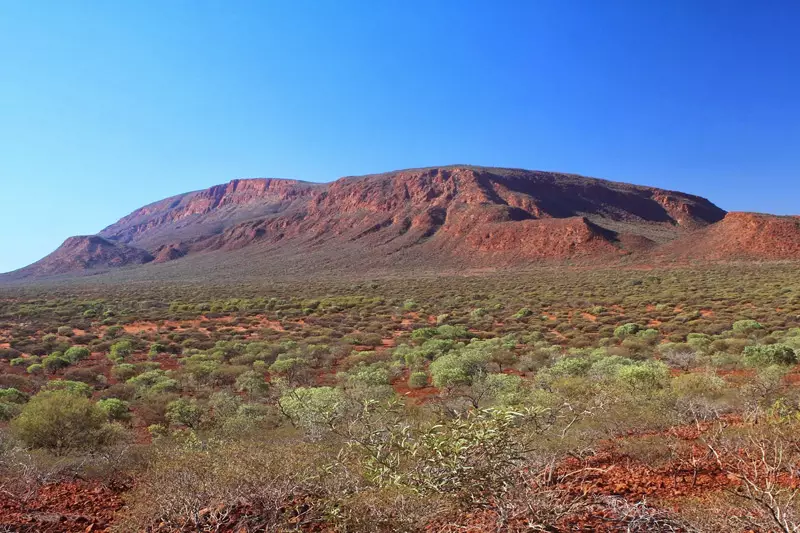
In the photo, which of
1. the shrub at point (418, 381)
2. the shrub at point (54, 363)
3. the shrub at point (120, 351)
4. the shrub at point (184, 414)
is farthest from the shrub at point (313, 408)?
the shrub at point (120, 351)

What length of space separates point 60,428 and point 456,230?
78.2m

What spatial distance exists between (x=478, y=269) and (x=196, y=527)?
6587 cm

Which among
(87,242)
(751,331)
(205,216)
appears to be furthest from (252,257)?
(751,331)

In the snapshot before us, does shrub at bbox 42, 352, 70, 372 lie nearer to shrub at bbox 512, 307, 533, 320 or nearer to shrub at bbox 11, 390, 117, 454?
shrub at bbox 11, 390, 117, 454

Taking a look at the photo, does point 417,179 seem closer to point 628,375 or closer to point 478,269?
point 478,269

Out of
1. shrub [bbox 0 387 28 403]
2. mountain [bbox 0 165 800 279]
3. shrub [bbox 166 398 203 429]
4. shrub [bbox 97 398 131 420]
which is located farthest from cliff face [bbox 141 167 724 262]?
shrub [bbox 0 387 28 403]

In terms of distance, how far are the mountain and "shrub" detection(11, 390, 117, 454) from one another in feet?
207

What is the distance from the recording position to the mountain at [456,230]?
207ft

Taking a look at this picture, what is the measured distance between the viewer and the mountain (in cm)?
6319

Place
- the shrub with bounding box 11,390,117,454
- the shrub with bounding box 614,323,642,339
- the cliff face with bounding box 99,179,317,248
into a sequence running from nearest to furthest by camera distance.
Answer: the shrub with bounding box 11,390,117,454 < the shrub with bounding box 614,323,642,339 < the cliff face with bounding box 99,179,317,248

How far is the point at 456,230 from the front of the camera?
82750 mm

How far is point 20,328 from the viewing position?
23.9 metres

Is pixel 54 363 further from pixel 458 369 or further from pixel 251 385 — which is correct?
pixel 458 369

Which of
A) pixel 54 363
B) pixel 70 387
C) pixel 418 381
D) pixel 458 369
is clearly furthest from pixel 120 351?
pixel 458 369
